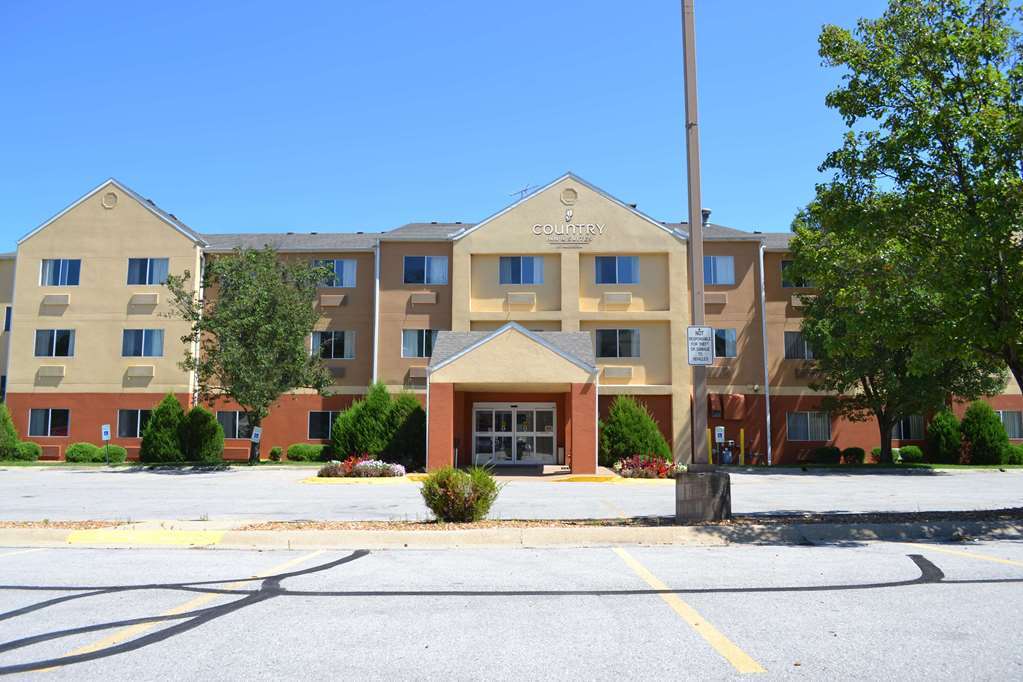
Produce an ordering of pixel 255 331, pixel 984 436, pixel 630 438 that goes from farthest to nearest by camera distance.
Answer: pixel 984 436 → pixel 255 331 → pixel 630 438

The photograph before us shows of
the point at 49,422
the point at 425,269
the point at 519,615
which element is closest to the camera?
the point at 519,615

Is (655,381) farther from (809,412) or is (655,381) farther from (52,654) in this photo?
(52,654)

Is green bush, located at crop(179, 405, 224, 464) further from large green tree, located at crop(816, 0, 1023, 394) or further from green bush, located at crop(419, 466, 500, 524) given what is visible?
large green tree, located at crop(816, 0, 1023, 394)

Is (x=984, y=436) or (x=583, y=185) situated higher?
(x=583, y=185)

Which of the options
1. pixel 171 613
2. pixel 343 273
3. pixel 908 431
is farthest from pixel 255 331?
pixel 908 431

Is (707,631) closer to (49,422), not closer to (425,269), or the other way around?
(425,269)

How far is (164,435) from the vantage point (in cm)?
3503

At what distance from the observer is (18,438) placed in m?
36.8

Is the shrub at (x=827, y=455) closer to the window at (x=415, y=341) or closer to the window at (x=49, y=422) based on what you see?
the window at (x=415, y=341)

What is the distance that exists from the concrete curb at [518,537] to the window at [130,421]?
28594mm

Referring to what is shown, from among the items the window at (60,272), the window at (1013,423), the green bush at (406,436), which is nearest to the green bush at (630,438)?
the green bush at (406,436)

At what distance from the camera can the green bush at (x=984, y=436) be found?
35938 mm

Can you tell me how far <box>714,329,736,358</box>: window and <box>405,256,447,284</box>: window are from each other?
501 inches

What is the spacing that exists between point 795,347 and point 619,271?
28.9 feet
